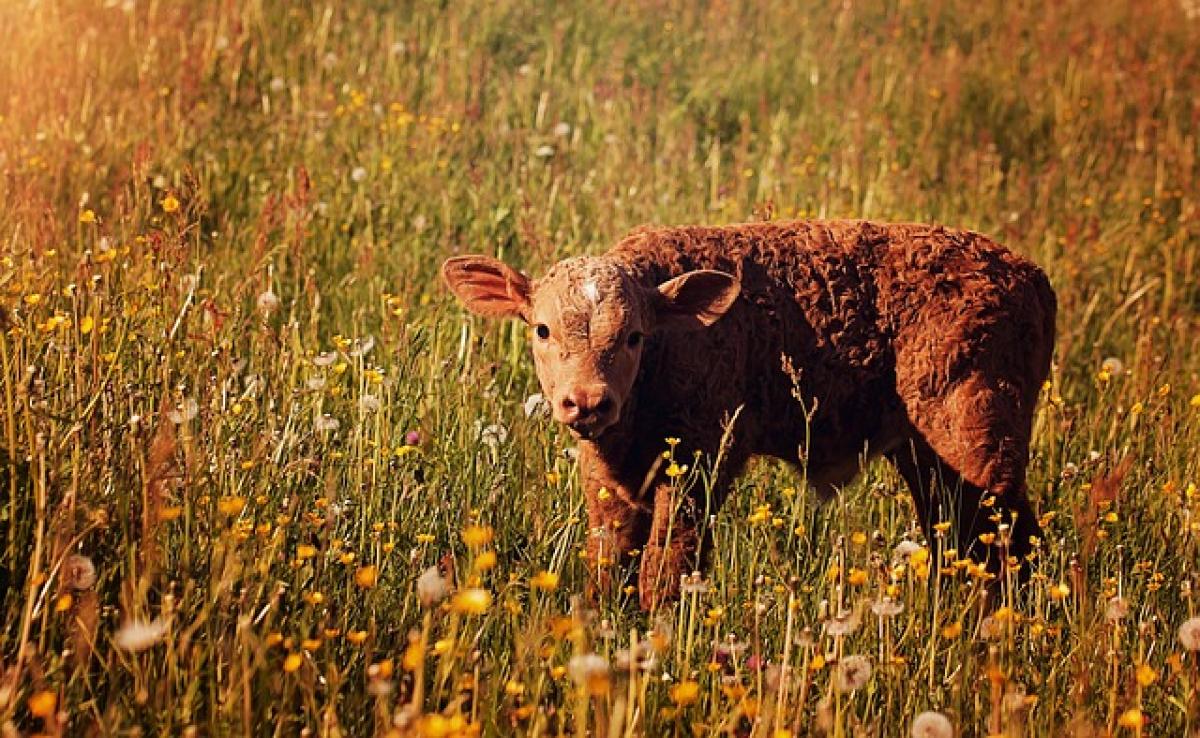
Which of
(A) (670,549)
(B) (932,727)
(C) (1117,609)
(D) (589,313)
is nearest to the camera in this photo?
(B) (932,727)

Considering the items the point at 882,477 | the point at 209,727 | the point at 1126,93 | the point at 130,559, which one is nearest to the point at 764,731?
the point at 209,727

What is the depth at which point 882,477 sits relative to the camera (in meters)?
5.70

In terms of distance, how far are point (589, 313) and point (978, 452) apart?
145 cm

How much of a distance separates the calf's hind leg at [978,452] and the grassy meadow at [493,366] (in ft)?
0.64

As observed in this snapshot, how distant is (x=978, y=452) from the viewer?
5105 millimetres

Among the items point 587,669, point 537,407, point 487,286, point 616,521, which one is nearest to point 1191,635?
point 587,669

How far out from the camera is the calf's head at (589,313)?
14.4ft

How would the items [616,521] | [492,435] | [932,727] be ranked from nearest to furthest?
1. [932,727]
2. [616,521]
3. [492,435]

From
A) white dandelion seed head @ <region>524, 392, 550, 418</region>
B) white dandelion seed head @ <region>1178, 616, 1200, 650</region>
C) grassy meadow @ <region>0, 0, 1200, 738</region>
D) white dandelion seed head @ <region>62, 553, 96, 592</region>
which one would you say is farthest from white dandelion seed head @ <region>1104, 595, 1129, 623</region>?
white dandelion seed head @ <region>62, 553, 96, 592</region>

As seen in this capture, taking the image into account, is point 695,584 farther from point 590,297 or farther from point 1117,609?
point 590,297

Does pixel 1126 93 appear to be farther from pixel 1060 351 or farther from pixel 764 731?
pixel 764 731

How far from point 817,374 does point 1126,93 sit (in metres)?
6.45

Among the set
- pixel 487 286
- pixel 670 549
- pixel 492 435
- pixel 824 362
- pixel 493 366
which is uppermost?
pixel 487 286

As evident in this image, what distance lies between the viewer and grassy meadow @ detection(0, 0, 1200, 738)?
3.30 meters
